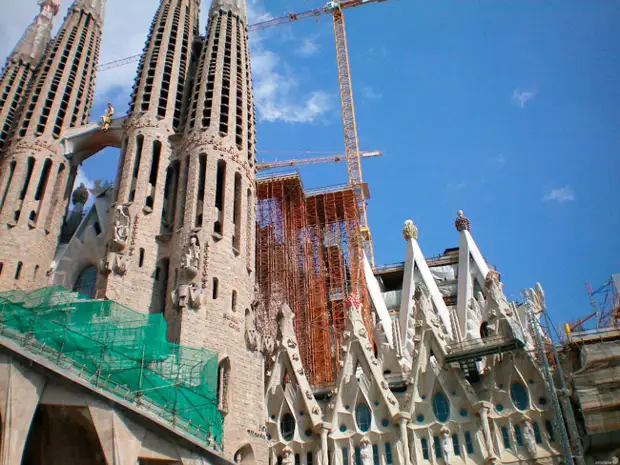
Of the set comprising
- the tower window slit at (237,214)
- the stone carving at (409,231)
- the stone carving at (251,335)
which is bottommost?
the stone carving at (251,335)

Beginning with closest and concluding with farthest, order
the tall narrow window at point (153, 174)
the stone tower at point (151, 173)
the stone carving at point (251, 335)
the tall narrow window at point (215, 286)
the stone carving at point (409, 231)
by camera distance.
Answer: the tall narrow window at point (215, 286), the stone carving at point (251, 335), the stone tower at point (151, 173), the tall narrow window at point (153, 174), the stone carving at point (409, 231)

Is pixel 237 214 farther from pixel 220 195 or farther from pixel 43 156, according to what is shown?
pixel 43 156

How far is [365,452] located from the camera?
26.2m

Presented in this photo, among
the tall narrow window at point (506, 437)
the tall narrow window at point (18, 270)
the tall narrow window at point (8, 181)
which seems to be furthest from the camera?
the tall narrow window at point (8, 181)

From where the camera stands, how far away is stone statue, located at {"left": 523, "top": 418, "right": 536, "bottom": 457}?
81.4 ft

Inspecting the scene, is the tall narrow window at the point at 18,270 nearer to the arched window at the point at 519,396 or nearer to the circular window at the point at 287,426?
the circular window at the point at 287,426

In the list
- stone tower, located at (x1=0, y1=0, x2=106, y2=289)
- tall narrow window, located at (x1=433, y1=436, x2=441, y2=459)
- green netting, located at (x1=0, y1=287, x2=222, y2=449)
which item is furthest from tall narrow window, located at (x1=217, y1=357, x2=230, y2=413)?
stone tower, located at (x1=0, y1=0, x2=106, y2=289)

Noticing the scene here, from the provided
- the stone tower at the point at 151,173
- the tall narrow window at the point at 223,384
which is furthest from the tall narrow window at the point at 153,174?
the tall narrow window at the point at 223,384

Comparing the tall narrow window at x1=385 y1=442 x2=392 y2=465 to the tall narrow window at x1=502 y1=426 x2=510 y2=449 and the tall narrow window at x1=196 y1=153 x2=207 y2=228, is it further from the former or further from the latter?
the tall narrow window at x1=196 y1=153 x2=207 y2=228

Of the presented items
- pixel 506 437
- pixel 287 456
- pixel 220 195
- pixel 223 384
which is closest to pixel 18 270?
pixel 220 195

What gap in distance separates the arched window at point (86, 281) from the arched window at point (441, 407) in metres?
16.2

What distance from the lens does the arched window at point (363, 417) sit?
2725 cm

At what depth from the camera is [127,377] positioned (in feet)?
63.6

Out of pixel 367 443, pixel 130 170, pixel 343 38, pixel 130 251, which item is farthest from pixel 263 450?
pixel 343 38
